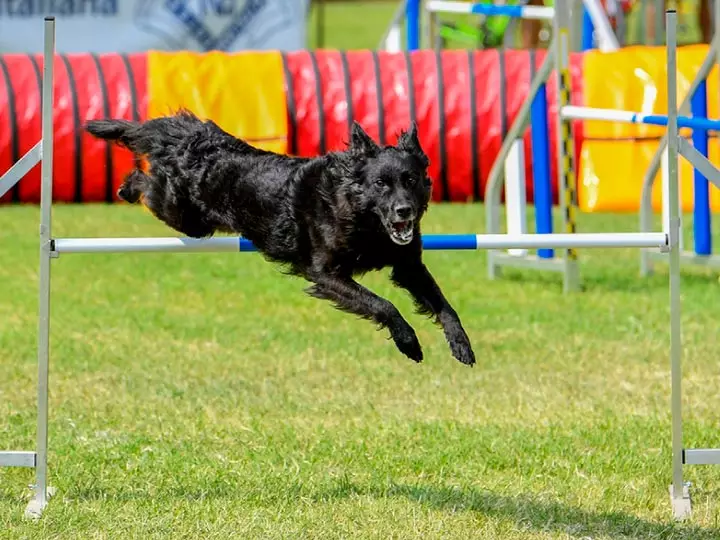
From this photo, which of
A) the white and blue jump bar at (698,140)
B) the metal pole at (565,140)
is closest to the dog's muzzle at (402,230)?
the white and blue jump bar at (698,140)

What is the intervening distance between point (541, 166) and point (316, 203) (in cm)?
460

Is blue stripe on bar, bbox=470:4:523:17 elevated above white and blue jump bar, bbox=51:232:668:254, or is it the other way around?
blue stripe on bar, bbox=470:4:523:17

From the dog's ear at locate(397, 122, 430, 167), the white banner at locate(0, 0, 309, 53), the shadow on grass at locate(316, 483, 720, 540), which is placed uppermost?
the white banner at locate(0, 0, 309, 53)

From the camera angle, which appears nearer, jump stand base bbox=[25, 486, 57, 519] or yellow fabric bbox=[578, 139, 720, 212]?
jump stand base bbox=[25, 486, 57, 519]

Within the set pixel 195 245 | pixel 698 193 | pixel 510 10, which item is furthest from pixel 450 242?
pixel 510 10

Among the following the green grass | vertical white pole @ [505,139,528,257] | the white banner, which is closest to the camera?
the green grass

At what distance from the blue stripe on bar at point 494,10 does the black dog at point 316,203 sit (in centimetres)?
675

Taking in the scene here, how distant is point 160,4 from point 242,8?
1.12 m

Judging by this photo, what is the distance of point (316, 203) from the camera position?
4.97 m

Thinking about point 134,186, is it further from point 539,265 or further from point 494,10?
point 494,10

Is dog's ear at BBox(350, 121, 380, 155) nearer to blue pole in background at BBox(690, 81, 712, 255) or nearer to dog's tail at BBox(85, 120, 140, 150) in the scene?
dog's tail at BBox(85, 120, 140, 150)

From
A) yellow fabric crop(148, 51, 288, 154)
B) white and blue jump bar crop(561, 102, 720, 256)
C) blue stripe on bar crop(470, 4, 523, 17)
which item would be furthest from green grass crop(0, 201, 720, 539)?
blue stripe on bar crop(470, 4, 523, 17)

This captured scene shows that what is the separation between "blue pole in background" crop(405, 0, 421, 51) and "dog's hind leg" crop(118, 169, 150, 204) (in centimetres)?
905

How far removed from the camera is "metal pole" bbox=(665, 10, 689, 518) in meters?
4.65
